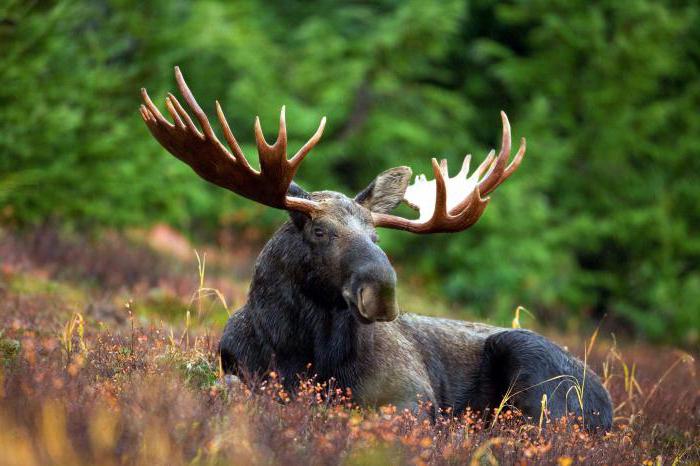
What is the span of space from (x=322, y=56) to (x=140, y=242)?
291 inches

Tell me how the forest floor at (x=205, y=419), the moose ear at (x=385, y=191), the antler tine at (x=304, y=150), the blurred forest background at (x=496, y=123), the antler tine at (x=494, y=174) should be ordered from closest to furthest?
the forest floor at (x=205, y=419) → the antler tine at (x=304, y=150) → the moose ear at (x=385, y=191) → the antler tine at (x=494, y=174) → the blurred forest background at (x=496, y=123)

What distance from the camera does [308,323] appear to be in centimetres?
522

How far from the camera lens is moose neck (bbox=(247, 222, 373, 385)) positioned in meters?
5.19

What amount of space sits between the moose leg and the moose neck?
46.0 inches

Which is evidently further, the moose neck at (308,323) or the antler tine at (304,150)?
the moose neck at (308,323)

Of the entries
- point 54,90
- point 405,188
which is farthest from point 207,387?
point 54,90

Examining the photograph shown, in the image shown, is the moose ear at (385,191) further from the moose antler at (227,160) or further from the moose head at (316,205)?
the moose antler at (227,160)

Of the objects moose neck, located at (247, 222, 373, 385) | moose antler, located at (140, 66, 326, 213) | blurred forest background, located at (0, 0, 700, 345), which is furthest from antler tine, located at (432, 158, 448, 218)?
blurred forest background, located at (0, 0, 700, 345)

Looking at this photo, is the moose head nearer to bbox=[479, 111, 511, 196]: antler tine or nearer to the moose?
the moose

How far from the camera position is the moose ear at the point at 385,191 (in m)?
5.78

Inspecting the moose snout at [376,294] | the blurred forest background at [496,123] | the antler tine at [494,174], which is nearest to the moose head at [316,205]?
the moose snout at [376,294]

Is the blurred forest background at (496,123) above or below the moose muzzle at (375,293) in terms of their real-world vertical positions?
below

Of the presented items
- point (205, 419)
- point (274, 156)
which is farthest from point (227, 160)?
point (205, 419)

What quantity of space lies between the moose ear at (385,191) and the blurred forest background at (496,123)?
865 centimetres
